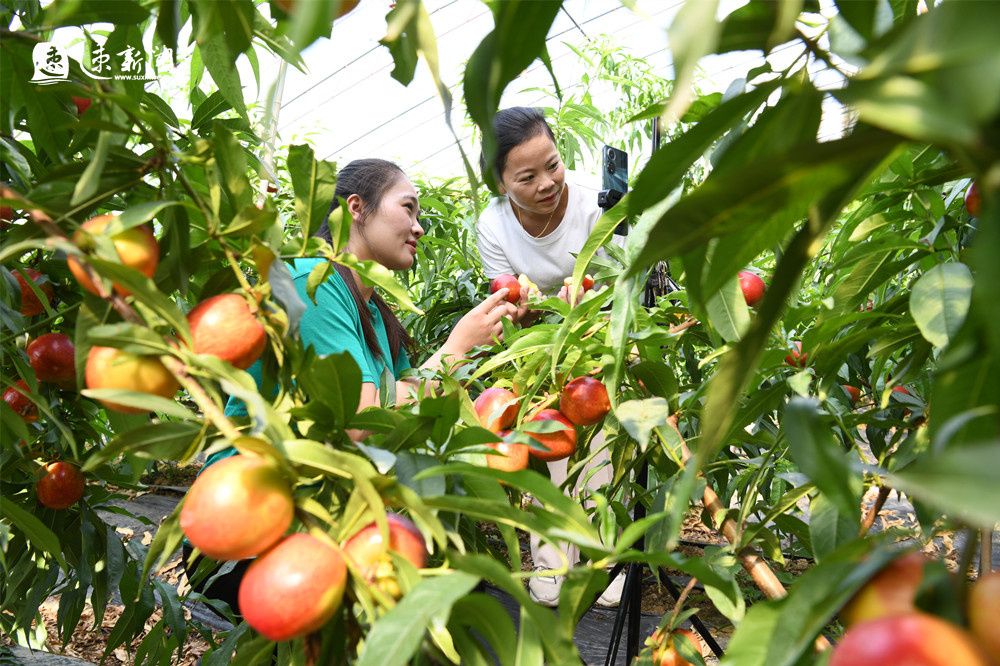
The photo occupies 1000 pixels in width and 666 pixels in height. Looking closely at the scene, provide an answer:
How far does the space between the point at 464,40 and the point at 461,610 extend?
18.4ft

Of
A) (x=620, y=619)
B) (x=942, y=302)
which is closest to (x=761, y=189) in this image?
(x=942, y=302)

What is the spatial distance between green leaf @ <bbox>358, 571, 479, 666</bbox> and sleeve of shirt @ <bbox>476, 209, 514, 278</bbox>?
5.57ft

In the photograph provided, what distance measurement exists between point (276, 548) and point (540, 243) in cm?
176

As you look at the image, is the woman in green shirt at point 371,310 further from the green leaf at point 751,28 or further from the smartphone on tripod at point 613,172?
the green leaf at point 751,28

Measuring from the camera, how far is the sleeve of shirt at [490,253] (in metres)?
2.00

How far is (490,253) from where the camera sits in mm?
2010

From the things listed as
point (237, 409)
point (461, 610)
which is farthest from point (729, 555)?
point (237, 409)

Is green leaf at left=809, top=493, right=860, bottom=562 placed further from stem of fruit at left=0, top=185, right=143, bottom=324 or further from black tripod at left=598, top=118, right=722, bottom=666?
black tripod at left=598, top=118, right=722, bottom=666

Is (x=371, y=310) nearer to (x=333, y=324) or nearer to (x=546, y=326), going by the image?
(x=333, y=324)

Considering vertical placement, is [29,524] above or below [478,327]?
above

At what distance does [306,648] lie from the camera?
0.36 meters

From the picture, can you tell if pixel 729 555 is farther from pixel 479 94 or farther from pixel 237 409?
pixel 237 409

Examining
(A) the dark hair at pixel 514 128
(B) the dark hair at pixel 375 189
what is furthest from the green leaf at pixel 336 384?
(A) the dark hair at pixel 514 128

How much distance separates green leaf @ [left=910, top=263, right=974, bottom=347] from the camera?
0.42 m
